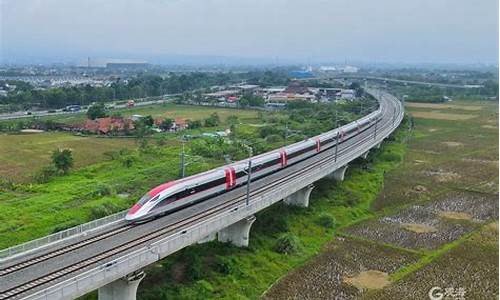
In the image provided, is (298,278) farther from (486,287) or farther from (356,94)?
(356,94)

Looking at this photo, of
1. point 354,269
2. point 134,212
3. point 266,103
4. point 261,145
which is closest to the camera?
point 134,212

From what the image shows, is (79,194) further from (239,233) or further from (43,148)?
(43,148)

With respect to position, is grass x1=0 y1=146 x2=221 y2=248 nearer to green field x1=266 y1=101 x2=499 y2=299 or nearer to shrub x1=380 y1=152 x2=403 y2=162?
green field x1=266 y1=101 x2=499 y2=299

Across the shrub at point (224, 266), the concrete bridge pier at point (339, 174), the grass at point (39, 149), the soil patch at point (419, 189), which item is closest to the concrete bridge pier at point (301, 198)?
the concrete bridge pier at point (339, 174)

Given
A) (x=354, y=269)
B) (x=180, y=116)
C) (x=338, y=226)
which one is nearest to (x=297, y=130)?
(x=180, y=116)

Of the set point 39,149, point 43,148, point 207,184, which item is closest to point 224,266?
point 207,184

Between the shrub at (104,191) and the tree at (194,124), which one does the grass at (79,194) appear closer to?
the shrub at (104,191)
